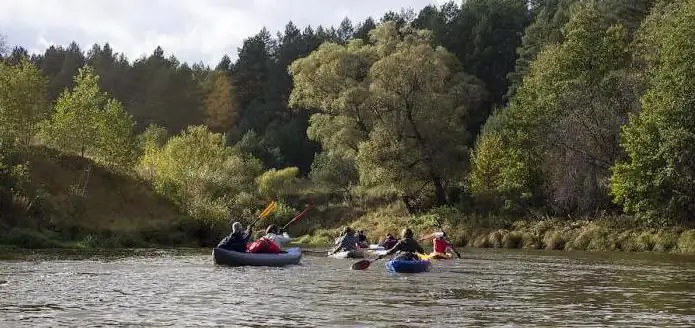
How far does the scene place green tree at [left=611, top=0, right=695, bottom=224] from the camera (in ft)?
133

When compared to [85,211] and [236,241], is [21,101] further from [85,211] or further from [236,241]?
[236,241]

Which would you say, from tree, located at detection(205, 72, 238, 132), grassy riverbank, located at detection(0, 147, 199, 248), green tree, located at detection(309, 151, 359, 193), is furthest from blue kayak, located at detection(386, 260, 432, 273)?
tree, located at detection(205, 72, 238, 132)

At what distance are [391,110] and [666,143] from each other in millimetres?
21721

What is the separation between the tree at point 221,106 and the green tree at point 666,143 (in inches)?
2700

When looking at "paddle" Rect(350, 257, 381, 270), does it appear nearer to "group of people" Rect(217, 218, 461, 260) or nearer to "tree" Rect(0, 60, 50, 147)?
"group of people" Rect(217, 218, 461, 260)

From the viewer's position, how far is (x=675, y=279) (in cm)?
2384

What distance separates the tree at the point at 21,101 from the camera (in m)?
49.8

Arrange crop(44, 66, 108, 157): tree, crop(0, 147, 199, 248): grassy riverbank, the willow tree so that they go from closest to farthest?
crop(0, 147, 199, 248): grassy riverbank → crop(44, 66, 108, 157): tree → the willow tree

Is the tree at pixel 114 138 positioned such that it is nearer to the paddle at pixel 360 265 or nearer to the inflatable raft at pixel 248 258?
the inflatable raft at pixel 248 258

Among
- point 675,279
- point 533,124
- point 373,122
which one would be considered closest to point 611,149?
point 533,124

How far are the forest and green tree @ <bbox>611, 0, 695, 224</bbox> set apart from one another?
9cm

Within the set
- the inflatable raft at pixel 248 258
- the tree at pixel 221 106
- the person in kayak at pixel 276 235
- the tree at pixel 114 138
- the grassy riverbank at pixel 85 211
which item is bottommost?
the inflatable raft at pixel 248 258

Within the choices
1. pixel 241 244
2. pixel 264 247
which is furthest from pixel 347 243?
pixel 241 244

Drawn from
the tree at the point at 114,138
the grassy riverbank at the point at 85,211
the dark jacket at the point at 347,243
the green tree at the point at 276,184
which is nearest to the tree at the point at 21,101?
the grassy riverbank at the point at 85,211
